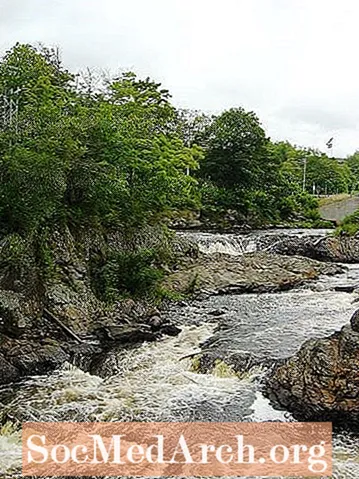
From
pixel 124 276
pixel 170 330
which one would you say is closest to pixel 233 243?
pixel 124 276

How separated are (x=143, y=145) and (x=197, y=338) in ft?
18.9

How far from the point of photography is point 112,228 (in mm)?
14836

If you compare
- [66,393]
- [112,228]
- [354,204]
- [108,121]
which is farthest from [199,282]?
[354,204]

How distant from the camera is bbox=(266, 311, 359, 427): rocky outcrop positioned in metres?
7.88

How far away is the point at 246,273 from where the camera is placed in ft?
59.1

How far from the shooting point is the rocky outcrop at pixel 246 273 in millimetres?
16422

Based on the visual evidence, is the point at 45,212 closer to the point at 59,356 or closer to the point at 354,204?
the point at 59,356

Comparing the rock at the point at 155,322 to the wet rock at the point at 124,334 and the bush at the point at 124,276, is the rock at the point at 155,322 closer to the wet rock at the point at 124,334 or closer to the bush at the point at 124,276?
the wet rock at the point at 124,334

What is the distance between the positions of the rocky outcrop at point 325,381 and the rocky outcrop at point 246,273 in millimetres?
7313

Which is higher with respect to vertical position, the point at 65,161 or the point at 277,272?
the point at 65,161

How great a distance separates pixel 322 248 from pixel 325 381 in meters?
15.0

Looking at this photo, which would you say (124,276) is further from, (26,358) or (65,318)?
(26,358)

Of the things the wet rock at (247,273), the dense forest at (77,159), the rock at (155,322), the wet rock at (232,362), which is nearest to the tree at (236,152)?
the dense forest at (77,159)

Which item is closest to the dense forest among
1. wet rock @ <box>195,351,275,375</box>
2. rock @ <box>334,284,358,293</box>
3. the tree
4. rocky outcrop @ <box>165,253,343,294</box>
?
rocky outcrop @ <box>165,253,343,294</box>
